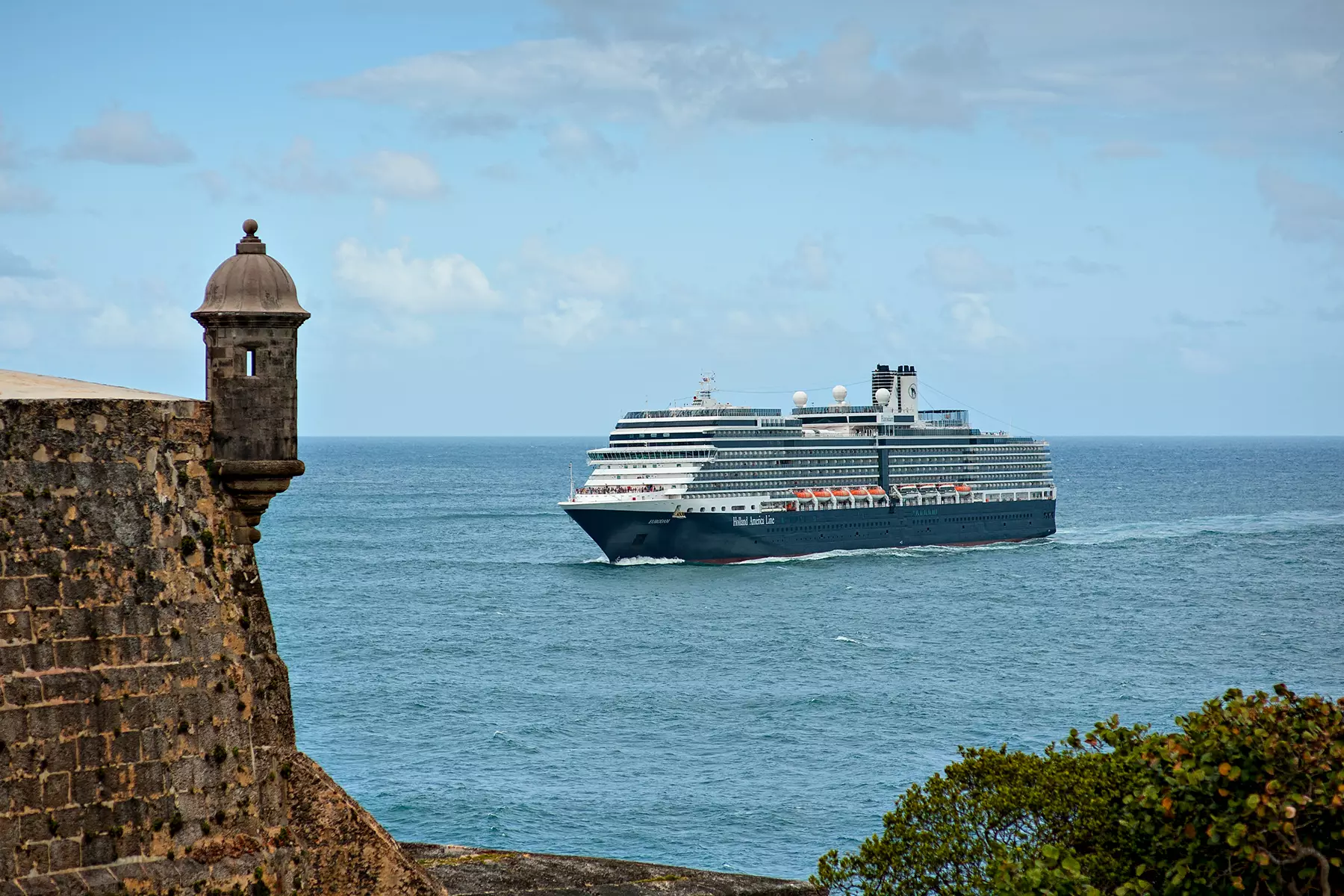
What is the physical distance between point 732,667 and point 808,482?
31.1 meters

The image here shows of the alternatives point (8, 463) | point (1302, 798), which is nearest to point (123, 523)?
point (8, 463)

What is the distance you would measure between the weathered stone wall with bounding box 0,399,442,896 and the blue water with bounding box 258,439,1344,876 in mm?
17291

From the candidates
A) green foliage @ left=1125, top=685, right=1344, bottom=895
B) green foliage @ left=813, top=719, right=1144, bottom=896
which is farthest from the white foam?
green foliage @ left=1125, top=685, right=1344, bottom=895

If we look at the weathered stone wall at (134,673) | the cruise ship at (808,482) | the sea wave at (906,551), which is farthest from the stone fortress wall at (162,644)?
the sea wave at (906,551)

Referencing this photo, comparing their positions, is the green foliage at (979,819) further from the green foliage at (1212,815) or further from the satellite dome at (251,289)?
the satellite dome at (251,289)

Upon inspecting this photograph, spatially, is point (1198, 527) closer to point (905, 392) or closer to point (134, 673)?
point (905, 392)

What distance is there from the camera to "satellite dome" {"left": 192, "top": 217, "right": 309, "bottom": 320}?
38.4 feet

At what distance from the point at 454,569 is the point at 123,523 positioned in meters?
62.5

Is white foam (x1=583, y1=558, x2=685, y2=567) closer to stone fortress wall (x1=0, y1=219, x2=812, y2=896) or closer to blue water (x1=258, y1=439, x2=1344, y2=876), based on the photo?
blue water (x1=258, y1=439, x2=1344, y2=876)

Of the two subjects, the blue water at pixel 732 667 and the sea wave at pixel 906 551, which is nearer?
the blue water at pixel 732 667

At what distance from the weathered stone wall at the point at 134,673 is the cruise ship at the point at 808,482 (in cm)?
5624

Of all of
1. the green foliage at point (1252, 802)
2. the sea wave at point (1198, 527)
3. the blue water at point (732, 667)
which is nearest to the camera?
the green foliage at point (1252, 802)

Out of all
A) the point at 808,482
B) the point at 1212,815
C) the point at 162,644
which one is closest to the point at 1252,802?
the point at 1212,815

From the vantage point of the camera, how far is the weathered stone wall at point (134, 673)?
10.2m
